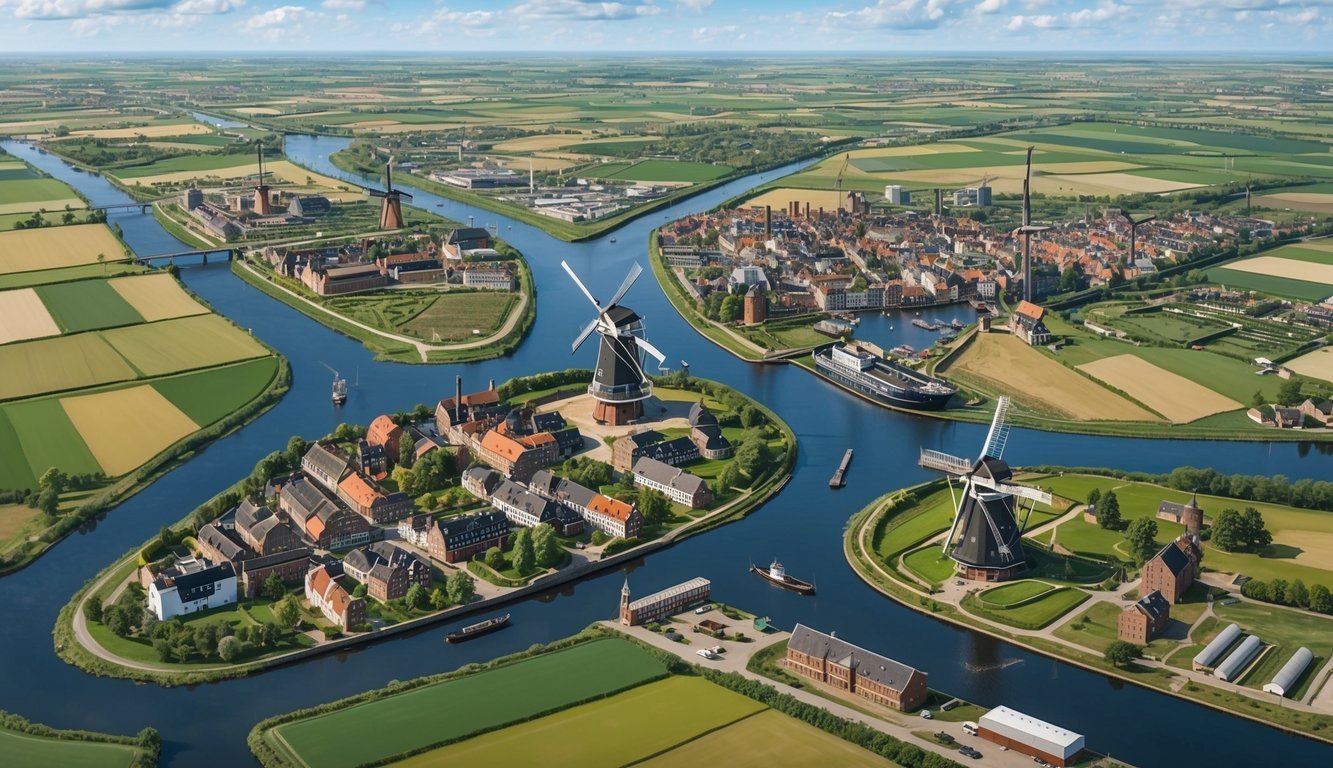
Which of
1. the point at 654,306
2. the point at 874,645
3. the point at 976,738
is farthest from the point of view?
the point at 654,306

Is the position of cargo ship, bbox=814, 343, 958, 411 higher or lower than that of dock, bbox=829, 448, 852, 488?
higher

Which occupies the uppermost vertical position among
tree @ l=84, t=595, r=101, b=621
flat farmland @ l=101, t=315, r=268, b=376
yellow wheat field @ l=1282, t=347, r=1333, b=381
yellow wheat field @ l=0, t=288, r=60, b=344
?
yellow wheat field @ l=0, t=288, r=60, b=344

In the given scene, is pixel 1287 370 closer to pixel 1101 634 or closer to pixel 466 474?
pixel 1101 634

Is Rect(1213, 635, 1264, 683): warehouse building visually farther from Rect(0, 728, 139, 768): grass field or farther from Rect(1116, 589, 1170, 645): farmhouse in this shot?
Rect(0, 728, 139, 768): grass field

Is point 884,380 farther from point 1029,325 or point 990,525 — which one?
point 990,525

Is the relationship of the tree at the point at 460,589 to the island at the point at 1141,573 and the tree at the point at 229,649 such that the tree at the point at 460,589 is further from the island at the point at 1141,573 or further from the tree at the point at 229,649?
the island at the point at 1141,573

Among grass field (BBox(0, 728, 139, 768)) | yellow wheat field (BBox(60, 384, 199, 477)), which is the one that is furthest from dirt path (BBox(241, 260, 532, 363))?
grass field (BBox(0, 728, 139, 768))

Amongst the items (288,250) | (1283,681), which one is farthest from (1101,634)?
(288,250)
